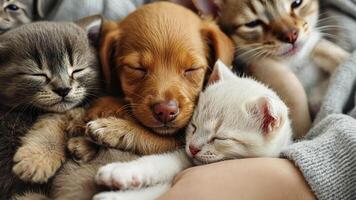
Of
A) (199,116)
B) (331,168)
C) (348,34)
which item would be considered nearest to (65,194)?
(199,116)

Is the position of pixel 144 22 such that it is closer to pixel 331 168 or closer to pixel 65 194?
pixel 65 194

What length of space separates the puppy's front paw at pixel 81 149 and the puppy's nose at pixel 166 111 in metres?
0.21

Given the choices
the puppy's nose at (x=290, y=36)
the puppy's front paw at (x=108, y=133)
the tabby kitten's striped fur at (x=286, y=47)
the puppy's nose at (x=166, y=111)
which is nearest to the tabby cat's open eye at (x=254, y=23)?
the tabby kitten's striped fur at (x=286, y=47)

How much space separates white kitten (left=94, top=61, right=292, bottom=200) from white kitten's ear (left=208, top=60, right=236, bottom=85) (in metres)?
0.07

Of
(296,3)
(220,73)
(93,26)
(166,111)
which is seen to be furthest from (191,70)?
(296,3)

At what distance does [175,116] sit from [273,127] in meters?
0.27

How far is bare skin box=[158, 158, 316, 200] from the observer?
110cm

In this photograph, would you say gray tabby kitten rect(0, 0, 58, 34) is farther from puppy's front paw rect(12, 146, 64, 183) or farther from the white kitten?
the white kitten

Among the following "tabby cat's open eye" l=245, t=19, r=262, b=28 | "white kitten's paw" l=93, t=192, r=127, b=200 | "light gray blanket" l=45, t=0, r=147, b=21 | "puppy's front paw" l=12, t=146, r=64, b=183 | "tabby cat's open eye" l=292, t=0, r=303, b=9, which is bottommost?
"puppy's front paw" l=12, t=146, r=64, b=183

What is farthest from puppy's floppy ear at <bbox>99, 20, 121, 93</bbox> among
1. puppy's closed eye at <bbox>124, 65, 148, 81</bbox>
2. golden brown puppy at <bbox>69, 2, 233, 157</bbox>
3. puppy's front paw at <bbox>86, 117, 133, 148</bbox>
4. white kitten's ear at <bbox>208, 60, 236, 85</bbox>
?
white kitten's ear at <bbox>208, 60, 236, 85</bbox>

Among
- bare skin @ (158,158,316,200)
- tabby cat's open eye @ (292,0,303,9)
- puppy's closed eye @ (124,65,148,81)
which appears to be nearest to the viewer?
bare skin @ (158,158,316,200)

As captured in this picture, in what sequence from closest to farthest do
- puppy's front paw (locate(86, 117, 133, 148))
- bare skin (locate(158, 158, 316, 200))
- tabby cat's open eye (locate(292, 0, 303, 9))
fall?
1. bare skin (locate(158, 158, 316, 200))
2. puppy's front paw (locate(86, 117, 133, 148))
3. tabby cat's open eye (locate(292, 0, 303, 9))

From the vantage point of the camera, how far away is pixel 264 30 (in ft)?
5.28

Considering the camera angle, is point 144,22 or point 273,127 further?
point 144,22
